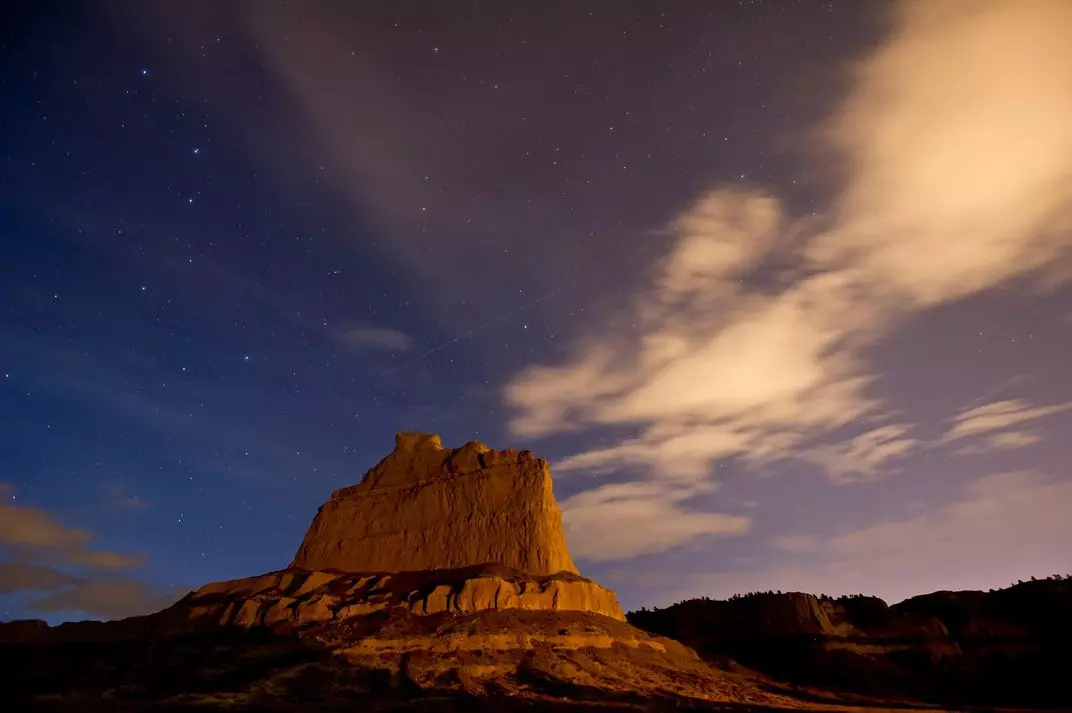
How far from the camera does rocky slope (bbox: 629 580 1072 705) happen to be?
62.4 m

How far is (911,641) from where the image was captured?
72.2 m

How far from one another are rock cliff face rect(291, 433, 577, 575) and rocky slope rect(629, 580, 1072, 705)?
1113 inches

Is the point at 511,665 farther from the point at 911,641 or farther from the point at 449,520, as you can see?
the point at 911,641

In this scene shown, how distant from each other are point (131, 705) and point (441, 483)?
109ft

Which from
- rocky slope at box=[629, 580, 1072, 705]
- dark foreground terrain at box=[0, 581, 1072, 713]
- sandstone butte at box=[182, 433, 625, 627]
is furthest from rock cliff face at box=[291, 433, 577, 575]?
rocky slope at box=[629, 580, 1072, 705]

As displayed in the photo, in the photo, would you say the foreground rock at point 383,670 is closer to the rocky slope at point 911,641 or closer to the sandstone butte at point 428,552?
the sandstone butte at point 428,552

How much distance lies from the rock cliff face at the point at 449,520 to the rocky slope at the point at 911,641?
28.3m

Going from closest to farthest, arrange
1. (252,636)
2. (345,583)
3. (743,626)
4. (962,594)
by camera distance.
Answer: (252,636), (345,583), (962,594), (743,626)

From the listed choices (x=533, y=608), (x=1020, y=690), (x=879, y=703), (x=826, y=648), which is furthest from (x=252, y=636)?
(x=1020, y=690)

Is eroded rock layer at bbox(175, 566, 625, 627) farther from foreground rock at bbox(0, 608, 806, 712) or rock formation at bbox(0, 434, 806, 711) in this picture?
foreground rock at bbox(0, 608, 806, 712)

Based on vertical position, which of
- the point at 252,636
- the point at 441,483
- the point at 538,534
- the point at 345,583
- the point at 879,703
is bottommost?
the point at 879,703

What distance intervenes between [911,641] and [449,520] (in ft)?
192

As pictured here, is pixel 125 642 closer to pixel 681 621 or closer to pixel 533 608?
pixel 533 608

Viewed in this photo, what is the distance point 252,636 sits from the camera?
47.0 meters
